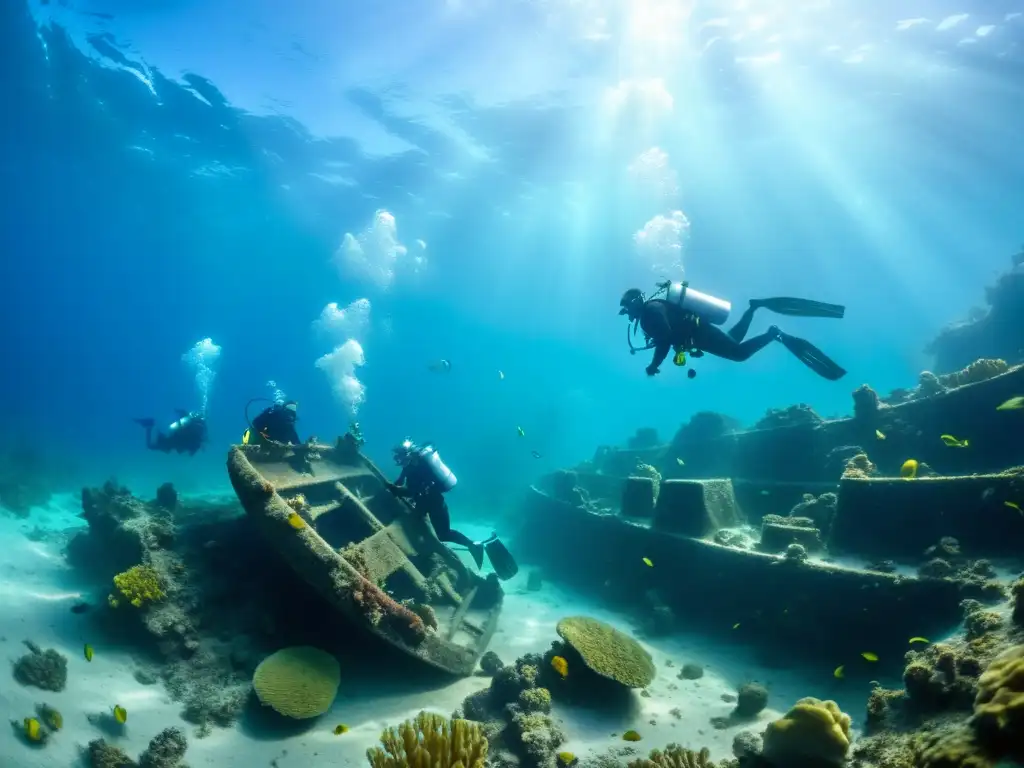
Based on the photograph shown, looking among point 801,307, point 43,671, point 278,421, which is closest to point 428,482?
point 278,421

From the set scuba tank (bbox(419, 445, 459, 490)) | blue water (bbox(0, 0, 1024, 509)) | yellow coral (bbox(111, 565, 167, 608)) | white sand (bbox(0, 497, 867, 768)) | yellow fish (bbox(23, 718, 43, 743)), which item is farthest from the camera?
blue water (bbox(0, 0, 1024, 509))

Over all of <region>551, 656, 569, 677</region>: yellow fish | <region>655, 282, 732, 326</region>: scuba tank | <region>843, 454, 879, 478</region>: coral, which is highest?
<region>655, 282, 732, 326</region>: scuba tank

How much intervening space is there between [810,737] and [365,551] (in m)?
5.92

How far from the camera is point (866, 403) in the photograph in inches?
450

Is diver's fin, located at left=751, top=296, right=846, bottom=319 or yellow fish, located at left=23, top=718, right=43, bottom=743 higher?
diver's fin, located at left=751, top=296, right=846, bottom=319

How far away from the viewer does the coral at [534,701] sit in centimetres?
645

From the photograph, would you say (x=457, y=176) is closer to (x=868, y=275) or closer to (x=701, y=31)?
(x=701, y=31)

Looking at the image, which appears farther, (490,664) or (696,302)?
(696,302)

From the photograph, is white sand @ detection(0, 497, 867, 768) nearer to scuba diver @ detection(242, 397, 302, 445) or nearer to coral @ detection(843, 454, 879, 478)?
coral @ detection(843, 454, 879, 478)

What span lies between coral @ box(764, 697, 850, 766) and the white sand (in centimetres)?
200

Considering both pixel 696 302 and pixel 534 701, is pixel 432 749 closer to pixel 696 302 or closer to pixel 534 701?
pixel 534 701

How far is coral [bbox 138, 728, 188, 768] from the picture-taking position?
5.25 meters

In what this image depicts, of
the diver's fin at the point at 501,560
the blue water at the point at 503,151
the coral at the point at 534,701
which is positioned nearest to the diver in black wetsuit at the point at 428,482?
the diver's fin at the point at 501,560

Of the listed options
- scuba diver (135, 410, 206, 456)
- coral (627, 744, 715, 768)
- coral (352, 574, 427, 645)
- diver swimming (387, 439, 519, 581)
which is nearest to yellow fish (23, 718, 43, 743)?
coral (352, 574, 427, 645)
